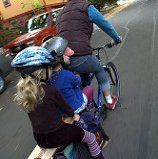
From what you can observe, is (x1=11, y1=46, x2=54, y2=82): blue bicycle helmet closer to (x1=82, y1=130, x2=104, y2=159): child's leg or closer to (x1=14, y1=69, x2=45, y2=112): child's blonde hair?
(x1=14, y1=69, x2=45, y2=112): child's blonde hair

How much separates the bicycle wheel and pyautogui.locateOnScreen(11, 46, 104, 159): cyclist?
291 centimetres

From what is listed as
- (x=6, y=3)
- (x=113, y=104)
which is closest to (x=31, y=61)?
(x=113, y=104)

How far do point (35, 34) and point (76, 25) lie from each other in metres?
9.08

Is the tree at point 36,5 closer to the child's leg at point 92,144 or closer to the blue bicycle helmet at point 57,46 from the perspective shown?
the blue bicycle helmet at point 57,46

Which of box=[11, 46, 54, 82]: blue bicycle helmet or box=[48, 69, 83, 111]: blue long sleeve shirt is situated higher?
box=[11, 46, 54, 82]: blue bicycle helmet

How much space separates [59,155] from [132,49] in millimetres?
8288

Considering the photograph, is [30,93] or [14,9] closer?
[30,93]

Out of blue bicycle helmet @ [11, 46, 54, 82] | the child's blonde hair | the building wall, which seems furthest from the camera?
the building wall

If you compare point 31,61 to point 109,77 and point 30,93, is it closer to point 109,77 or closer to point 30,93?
point 30,93

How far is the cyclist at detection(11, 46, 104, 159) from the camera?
3137 mm

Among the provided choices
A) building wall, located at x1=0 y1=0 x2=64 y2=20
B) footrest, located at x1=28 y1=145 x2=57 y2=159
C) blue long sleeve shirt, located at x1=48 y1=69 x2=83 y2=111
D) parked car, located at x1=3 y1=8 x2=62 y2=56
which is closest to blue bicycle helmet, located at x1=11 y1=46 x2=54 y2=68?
blue long sleeve shirt, located at x1=48 y1=69 x2=83 y2=111

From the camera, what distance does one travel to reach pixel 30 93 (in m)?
3.11

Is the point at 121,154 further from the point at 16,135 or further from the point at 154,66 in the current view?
the point at 154,66

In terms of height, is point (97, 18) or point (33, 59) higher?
point (33, 59)
